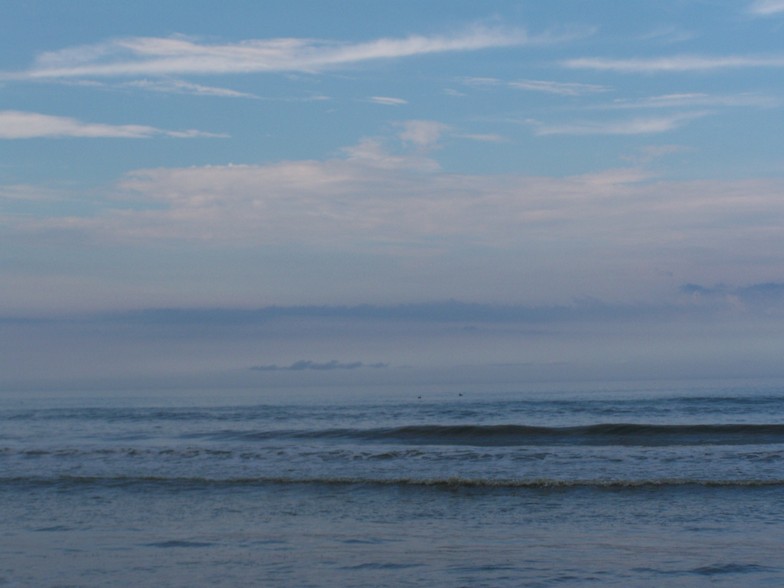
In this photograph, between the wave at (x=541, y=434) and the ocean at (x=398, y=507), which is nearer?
the ocean at (x=398, y=507)

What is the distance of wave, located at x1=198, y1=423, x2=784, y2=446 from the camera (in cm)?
2959

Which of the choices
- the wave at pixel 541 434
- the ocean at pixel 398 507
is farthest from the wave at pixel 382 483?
the wave at pixel 541 434

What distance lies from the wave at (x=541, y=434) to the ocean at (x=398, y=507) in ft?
0.41

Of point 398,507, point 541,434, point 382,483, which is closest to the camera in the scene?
point 398,507

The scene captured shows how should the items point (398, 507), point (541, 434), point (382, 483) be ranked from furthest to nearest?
point (541, 434) → point (382, 483) → point (398, 507)

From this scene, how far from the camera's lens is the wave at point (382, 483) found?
59.0 feet

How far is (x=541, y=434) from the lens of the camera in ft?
104

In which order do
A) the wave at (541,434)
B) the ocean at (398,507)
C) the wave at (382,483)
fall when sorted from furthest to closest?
1. the wave at (541,434)
2. the wave at (382,483)
3. the ocean at (398,507)

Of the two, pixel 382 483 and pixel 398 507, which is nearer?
pixel 398 507

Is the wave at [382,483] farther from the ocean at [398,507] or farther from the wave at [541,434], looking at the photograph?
the wave at [541,434]

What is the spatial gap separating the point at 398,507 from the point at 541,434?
16.4 metres

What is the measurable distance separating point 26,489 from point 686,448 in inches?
726

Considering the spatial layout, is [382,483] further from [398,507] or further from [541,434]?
[541,434]

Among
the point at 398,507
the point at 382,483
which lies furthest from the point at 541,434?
the point at 398,507
